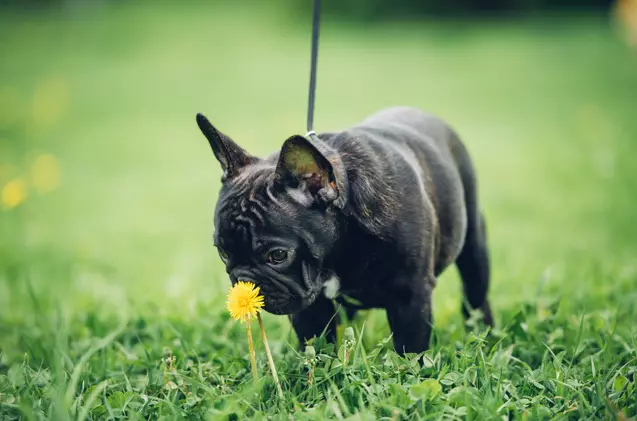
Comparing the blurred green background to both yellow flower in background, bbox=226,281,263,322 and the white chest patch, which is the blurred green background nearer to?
the white chest patch

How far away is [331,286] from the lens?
2.67 m

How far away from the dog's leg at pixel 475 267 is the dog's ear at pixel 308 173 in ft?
4.18

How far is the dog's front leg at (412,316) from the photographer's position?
2.69 m

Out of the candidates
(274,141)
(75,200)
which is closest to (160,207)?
(75,200)

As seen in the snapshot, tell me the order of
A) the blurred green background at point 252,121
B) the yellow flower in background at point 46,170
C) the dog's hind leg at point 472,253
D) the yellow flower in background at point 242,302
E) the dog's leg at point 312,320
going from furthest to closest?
the yellow flower in background at point 46,170
the blurred green background at point 252,121
the dog's hind leg at point 472,253
the dog's leg at point 312,320
the yellow flower in background at point 242,302

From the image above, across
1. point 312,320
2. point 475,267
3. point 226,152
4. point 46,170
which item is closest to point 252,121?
point 46,170

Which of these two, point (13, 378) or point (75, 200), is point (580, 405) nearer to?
Answer: point (13, 378)

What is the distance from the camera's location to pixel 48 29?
18891mm

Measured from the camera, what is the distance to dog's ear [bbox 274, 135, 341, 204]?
7.82 ft

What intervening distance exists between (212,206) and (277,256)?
630cm

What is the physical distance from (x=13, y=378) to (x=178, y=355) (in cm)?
67

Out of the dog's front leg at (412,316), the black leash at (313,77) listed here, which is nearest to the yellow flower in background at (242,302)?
the dog's front leg at (412,316)

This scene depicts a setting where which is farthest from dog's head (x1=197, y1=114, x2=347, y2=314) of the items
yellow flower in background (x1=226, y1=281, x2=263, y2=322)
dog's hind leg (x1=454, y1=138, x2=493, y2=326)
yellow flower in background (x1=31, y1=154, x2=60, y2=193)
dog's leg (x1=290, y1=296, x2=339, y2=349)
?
yellow flower in background (x1=31, y1=154, x2=60, y2=193)

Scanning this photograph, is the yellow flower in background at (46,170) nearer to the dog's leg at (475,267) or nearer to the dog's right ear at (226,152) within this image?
the dog's leg at (475,267)
